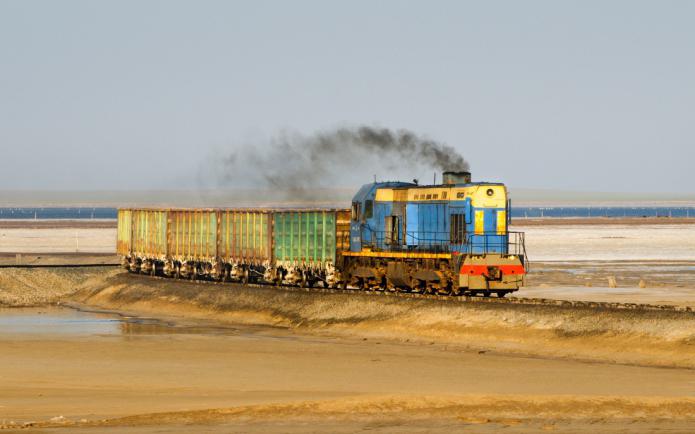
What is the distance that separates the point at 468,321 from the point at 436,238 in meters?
5.86

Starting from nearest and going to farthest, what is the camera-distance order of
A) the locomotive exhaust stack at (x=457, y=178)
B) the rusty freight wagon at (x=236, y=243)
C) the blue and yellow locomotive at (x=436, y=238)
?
the blue and yellow locomotive at (x=436, y=238)
the locomotive exhaust stack at (x=457, y=178)
the rusty freight wagon at (x=236, y=243)

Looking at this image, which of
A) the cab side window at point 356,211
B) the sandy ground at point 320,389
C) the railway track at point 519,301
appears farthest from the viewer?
the cab side window at point 356,211

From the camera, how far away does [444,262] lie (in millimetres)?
40312

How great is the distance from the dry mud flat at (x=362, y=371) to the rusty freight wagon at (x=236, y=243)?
2.75 metres

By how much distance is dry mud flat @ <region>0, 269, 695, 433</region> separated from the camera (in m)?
21.4

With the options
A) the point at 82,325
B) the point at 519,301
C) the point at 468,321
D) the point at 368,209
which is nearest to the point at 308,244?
the point at 368,209

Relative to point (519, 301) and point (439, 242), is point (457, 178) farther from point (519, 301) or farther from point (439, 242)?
point (519, 301)

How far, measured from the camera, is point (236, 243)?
176 ft

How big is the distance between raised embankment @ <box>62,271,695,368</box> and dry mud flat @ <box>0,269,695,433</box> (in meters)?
0.06

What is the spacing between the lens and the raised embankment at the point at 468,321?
103 feet

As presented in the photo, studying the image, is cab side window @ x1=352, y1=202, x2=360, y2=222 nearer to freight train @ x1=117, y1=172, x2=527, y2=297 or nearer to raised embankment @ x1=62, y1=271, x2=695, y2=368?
freight train @ x1=117, y1=172, x2=527, y2=297

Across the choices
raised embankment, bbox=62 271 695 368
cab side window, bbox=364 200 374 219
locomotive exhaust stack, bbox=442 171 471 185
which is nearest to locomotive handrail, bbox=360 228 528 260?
cab side window, bbox=364 200 374 219

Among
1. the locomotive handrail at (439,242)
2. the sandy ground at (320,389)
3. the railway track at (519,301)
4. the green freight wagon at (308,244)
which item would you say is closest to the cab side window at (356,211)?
the locomotive handrail at (439,242)

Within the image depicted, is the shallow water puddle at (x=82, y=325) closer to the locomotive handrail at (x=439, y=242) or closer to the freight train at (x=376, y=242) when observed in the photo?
the freight train at (x=376, y=242)
